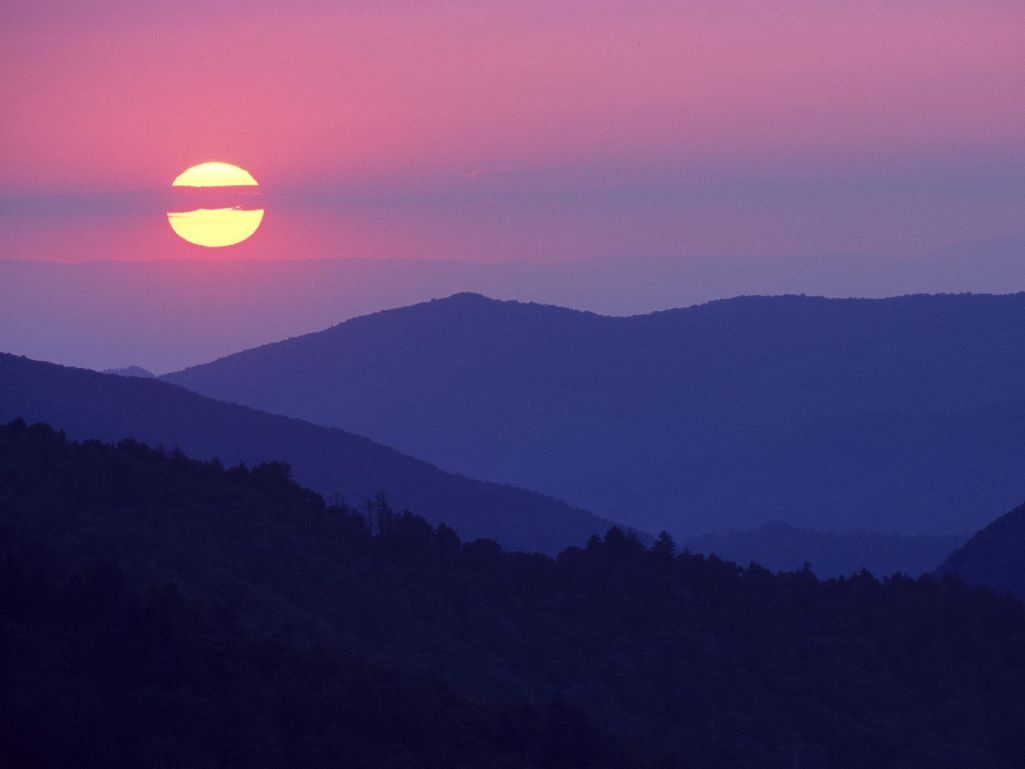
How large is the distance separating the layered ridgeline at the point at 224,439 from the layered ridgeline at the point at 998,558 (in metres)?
67.5

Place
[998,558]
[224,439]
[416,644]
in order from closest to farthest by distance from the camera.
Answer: [416,644]
[998,558]
[224,439]

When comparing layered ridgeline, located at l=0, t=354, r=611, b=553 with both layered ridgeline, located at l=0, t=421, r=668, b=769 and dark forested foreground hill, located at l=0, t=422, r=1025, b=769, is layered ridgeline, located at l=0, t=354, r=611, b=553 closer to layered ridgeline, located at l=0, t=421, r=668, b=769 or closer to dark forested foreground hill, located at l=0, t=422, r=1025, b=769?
dark forested foreground hill, located at l=0, t=422, r=1025, b=769

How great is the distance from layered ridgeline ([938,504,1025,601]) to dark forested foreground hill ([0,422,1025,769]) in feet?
107

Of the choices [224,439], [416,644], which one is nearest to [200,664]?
[416,644]

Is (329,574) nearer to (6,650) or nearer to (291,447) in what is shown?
(6,650)

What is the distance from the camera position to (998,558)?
113m

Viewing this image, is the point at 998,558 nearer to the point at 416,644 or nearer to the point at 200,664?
the point at 416,644

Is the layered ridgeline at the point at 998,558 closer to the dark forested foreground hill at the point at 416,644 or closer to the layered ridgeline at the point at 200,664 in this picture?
the dark forested foreground hill at the point at 416,644

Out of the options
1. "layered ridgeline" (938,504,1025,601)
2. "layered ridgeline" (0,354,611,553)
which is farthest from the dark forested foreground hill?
"layered ridgeline" (0,354,611,553)

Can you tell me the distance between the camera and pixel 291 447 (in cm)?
19750

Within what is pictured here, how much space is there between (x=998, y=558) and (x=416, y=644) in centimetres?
6109

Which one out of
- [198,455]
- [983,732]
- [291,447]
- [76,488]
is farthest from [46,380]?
[983,732]

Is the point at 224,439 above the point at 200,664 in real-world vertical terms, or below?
above

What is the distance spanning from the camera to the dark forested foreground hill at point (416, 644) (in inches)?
1654
